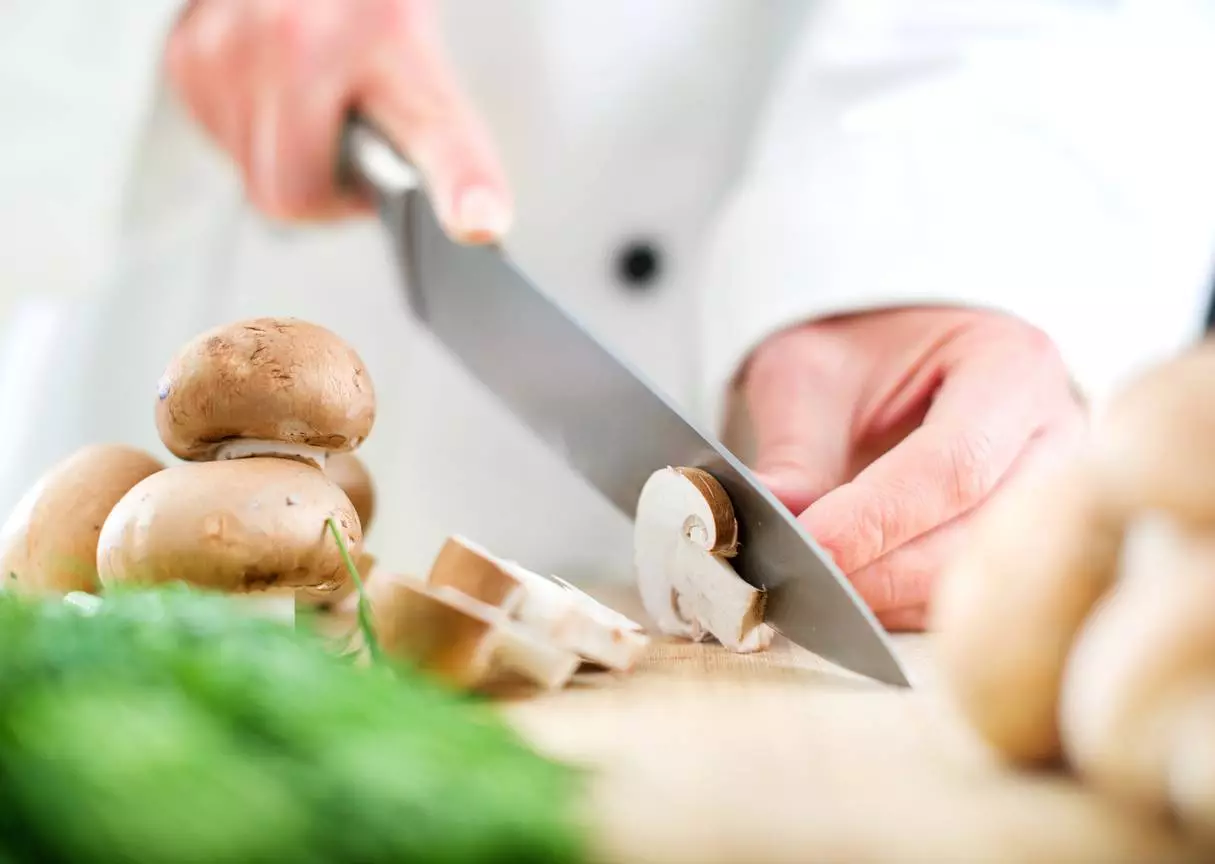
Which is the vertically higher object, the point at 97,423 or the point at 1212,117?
the point at 1212,117

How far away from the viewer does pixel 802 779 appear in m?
0.57

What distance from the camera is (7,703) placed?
1.50 ft

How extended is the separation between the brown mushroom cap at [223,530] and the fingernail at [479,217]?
0.36 metres

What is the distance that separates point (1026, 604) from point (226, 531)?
1.66ft

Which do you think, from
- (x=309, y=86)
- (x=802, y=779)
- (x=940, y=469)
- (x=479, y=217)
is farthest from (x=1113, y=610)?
(x=309, y=86)

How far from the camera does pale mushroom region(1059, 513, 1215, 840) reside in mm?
441

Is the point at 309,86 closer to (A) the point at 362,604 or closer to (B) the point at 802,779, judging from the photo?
(A) the point at 362,604

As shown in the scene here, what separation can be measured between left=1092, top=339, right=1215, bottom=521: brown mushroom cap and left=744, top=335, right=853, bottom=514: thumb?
0.54 m

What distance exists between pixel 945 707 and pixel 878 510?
29 centimetres

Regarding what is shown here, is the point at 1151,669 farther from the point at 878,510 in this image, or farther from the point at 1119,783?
the point at 878,510

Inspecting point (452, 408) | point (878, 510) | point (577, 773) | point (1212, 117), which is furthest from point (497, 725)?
point (1212, 117)

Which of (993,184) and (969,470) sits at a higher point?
(993,184)

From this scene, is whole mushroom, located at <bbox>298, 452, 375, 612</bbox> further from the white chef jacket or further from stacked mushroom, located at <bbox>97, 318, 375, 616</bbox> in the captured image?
the white chef jacket

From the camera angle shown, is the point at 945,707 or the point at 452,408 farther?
the point at 452,408
